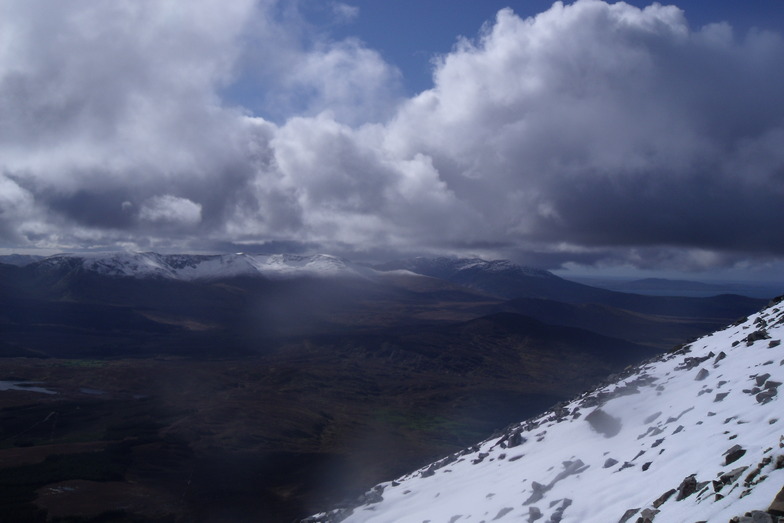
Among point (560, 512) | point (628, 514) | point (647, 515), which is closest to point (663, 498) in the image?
point (647, 515)

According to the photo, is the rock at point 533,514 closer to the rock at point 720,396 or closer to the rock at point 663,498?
the rock at point 663,498

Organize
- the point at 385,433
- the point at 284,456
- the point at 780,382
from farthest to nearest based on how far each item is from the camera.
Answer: the point at 385,433
the point at 284,456
the point at 780,382

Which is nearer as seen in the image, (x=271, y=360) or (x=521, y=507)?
(x=521, y=507)

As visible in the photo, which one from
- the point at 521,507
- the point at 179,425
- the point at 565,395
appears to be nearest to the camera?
the point at 521,507

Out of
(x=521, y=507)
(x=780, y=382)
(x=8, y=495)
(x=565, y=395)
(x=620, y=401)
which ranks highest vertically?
(x=780, y=382)

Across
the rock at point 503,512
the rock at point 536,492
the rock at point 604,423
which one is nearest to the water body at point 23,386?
the rock at point 503,512

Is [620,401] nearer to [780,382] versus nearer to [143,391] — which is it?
[780,382]

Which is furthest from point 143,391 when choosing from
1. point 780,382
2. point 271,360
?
point 780,382
